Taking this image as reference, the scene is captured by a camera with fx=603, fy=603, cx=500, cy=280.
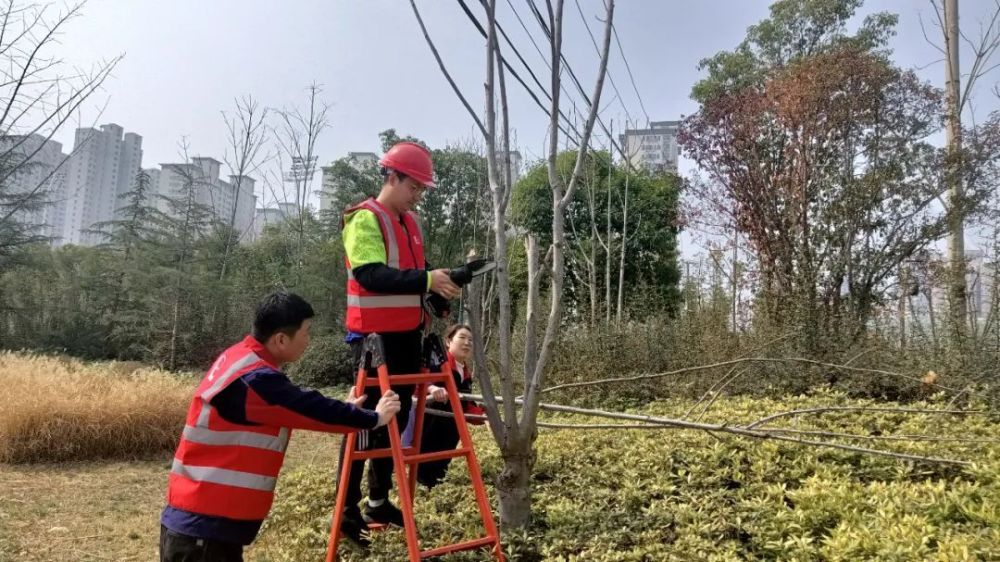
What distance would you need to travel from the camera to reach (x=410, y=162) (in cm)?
252

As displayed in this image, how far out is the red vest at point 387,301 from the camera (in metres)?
2.44

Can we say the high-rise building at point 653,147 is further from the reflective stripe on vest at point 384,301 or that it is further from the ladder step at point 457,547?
the ladder step at point 457,547

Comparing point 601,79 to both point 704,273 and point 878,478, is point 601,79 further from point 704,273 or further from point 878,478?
point 704,273

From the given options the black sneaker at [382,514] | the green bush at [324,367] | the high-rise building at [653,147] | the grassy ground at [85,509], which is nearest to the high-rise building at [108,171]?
the green bush at [324,367]

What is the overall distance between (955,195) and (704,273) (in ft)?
12.3

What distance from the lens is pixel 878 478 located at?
2818mm

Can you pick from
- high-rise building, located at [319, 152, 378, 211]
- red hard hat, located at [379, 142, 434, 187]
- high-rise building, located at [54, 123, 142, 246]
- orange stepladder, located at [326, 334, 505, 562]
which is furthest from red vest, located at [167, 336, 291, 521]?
A: high-rise building, located at [54, 123, 142, 246]

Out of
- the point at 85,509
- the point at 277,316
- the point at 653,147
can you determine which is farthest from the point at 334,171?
the point at 277,316

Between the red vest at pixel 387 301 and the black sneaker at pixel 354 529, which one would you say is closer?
the red vest at pixel 387 301

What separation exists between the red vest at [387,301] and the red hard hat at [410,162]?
0.18m

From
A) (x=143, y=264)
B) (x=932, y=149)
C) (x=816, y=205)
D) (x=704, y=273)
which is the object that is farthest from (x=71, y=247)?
(x=932, y=149)

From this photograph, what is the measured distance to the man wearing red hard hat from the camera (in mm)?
2305

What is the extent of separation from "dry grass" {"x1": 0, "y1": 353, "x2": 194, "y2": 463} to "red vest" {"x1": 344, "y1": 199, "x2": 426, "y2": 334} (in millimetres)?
4943

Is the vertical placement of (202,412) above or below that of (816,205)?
below
